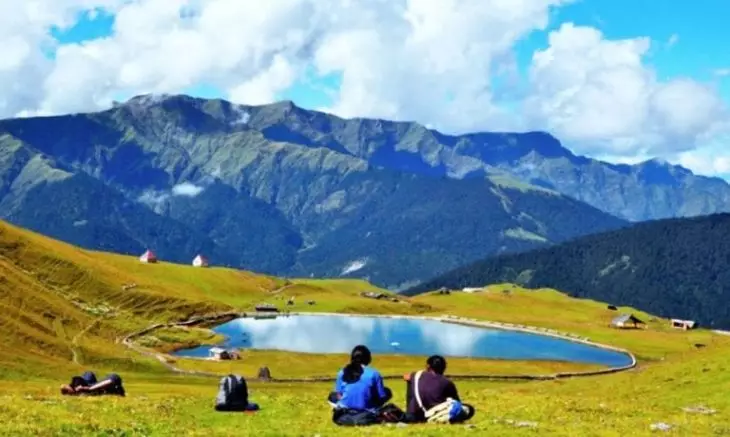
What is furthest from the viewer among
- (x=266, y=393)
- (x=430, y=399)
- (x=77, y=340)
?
(x=77, y=340)

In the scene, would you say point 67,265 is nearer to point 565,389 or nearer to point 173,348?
point 173,348

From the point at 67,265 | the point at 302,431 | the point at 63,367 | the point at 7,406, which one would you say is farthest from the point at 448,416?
the point at 67,265

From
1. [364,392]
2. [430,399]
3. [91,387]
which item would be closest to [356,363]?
[364,392]

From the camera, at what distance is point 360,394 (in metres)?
31.4

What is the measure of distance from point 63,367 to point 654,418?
73885mm

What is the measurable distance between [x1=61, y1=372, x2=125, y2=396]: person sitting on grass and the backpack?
35.5 ft

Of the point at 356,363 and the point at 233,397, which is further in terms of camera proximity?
the point at 233,397

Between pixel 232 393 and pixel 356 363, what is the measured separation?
1091 centimetres

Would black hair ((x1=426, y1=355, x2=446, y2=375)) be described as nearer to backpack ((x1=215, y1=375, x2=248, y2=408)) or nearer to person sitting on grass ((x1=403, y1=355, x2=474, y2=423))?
person sitting on grass ((x1=403, y1=355, x2=474, y2=423))

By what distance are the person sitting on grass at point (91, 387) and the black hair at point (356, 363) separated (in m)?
21.5

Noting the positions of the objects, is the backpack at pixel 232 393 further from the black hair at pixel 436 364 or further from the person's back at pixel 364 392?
the black hair at pixel 436 364

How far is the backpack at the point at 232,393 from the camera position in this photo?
39219mm

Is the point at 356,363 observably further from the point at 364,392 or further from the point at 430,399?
the point at 430,399

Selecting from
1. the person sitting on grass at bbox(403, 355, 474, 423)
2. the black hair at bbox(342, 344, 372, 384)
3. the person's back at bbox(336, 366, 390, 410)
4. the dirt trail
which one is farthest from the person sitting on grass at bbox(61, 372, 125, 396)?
the dirt trail
